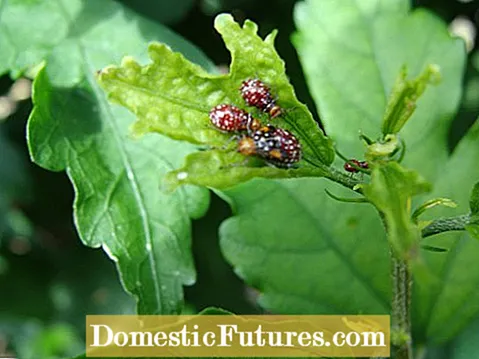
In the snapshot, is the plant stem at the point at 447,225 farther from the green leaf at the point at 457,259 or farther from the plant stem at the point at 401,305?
the green leaf at the point at 457,259

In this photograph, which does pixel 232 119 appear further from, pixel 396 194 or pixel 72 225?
pixel 72 225

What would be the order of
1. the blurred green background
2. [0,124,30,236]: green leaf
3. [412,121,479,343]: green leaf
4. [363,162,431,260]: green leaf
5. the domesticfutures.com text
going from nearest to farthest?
[363,162,431,260]: green leaf → the domesticfutures.com text → [412,121,479,343]: green leaf → the blurred green background → [0,124,30,236]: green leaf

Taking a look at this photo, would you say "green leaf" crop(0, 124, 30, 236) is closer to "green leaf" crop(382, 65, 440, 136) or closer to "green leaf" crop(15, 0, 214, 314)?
"green leaf" crop(15, 0, 214, 314)

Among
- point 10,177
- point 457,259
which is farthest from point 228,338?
point 10,177

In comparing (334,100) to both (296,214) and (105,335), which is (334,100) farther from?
(105,335)

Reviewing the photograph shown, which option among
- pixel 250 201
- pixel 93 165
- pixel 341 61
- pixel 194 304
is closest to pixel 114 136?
pixel 93 165

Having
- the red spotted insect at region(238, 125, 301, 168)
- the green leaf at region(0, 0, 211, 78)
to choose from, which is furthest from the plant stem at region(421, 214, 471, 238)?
the green leaf at region(0, 0, 211, 78)

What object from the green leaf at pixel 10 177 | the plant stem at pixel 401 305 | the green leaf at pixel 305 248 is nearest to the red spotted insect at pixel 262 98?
the plant stem at pixel 401 305
